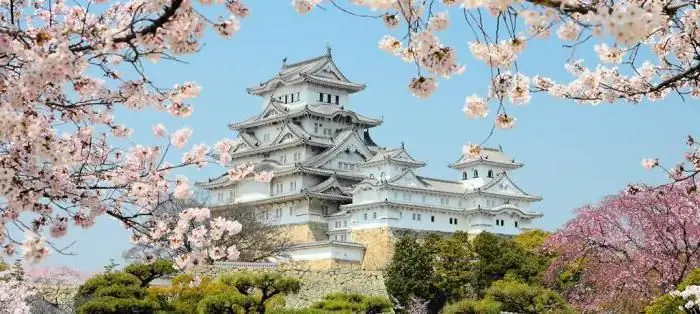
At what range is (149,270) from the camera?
1872cm

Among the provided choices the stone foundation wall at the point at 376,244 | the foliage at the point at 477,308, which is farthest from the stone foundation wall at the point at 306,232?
the foliage at the point at 477,308

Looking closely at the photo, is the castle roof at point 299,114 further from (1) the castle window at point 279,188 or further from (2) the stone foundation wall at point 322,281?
(2) the stone foundation wall at point 322,281

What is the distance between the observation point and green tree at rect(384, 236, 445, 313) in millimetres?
30359

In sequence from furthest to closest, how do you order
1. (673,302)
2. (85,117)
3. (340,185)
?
(340,185) → (673,302) → (85,117)

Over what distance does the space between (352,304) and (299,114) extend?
24.9 meters

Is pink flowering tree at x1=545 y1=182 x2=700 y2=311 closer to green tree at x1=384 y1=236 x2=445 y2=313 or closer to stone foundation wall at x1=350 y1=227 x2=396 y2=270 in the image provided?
green tree at x1=384 y1=236 x2=445 y2=313

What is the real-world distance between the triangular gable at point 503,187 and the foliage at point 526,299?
17.5m

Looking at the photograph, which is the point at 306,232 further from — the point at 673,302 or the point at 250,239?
the point at 673,302

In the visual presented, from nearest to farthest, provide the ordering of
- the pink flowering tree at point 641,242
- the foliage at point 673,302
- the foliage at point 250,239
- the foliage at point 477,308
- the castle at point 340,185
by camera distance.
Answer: the foliage at point 673,302 → the pink flowering tree at point 641,242 → the foliage at point 477,308 → the foliage at point 250,239 → the castle at point 340,185

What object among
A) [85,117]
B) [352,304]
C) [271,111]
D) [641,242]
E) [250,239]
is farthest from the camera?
[271,111]

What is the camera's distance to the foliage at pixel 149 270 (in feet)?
60.6

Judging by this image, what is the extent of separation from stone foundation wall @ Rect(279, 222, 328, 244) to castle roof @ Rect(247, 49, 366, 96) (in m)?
8.52

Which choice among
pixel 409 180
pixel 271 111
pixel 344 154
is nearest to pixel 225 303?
pixel 409 180

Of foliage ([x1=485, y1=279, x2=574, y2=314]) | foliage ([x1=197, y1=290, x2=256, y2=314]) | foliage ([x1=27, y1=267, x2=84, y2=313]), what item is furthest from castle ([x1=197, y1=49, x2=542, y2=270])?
foliage ([x1=197, y1=290, x2=256, y2=314])
